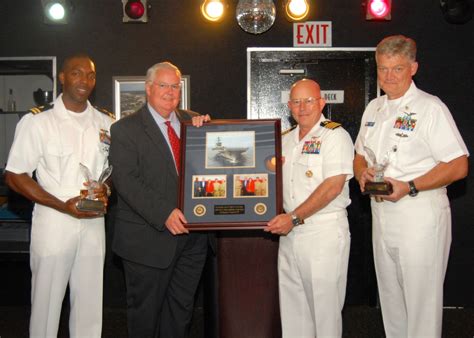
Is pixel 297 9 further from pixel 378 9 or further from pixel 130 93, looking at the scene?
pixel 130 93

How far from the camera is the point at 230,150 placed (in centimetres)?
Answer: 359

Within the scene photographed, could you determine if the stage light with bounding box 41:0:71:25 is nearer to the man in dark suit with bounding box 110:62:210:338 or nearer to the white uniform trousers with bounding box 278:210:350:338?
the man in dark suit with bounding box 110:62:210:338

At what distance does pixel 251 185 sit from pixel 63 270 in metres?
1.27

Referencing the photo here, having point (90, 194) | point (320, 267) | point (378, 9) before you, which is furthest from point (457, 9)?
point (90, 194)

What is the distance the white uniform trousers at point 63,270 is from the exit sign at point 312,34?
9.22ft

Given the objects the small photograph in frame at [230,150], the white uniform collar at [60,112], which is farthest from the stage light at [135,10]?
the small photograph in frame at [230,150]

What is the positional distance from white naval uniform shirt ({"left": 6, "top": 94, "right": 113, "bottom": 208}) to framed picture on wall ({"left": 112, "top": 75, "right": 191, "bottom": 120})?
182 cm

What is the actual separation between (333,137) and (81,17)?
3.15 m

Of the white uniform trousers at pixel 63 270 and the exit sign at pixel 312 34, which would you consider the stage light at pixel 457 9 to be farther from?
the white uniform trousers at pixel 63 270

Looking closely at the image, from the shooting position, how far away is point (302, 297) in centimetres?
360

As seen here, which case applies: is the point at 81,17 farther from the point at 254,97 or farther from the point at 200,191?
the point at 200,191

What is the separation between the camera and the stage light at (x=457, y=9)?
211 inches

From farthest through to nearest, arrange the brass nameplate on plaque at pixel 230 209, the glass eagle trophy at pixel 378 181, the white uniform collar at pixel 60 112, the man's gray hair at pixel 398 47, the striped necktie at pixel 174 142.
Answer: the white uniform collar at pixel 60 112, the striped necktie at pixel 174 142, the brass nameplate on plaque at pixel 230 209, the man's gray hair at pixel 398 47, the glass eagle trophy at pixel 378 181

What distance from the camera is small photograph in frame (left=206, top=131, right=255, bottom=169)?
141 inches
